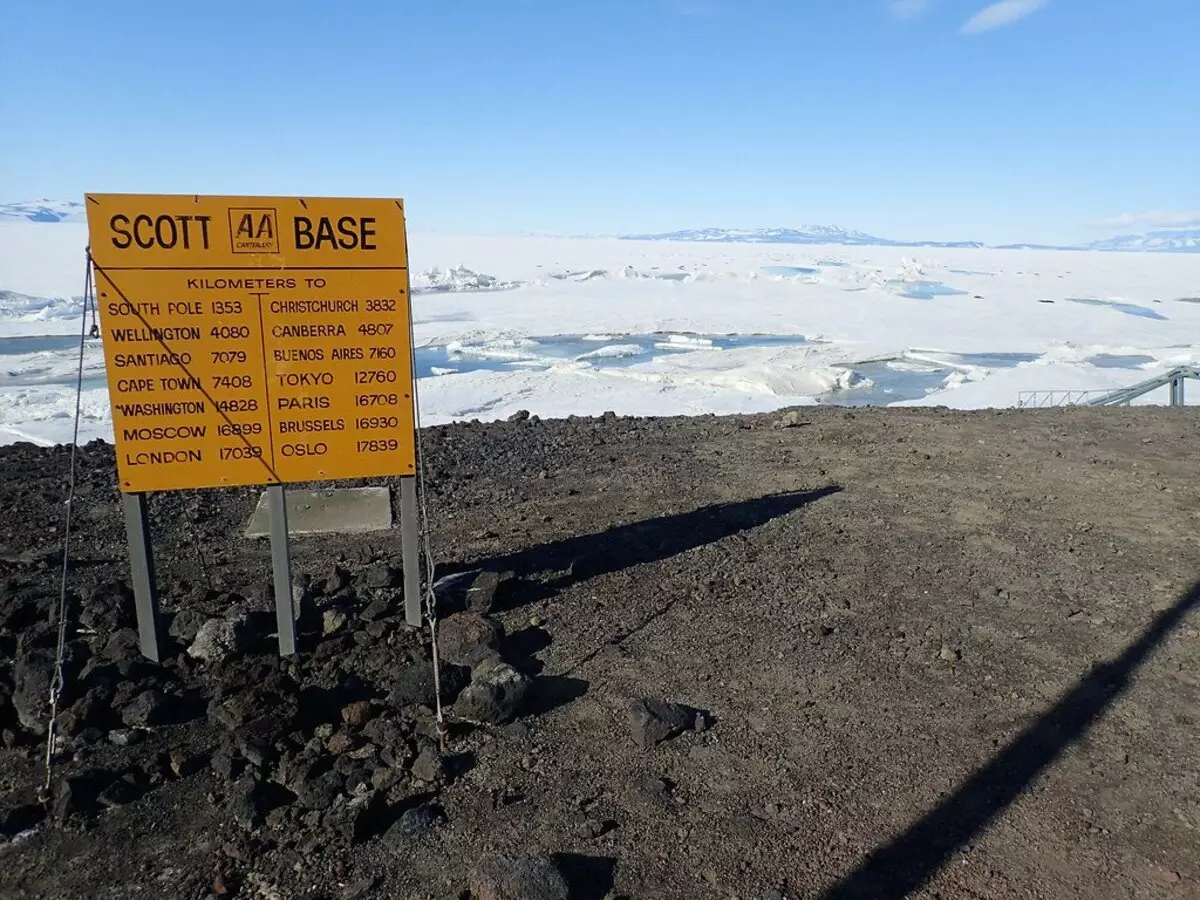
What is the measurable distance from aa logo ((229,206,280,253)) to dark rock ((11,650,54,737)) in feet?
6.56

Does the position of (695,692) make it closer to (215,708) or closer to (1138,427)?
(215,708)

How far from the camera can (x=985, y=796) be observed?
3027 millimetres

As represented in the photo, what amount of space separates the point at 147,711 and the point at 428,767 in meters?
1.26

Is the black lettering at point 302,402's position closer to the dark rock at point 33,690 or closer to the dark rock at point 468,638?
the dark rock at point 468,638

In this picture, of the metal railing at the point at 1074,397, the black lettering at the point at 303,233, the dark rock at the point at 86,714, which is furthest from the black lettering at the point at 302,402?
the metal railing at the point at 1074,397

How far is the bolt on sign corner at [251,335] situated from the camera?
3.69 metres

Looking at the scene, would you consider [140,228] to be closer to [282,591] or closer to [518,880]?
[282,591]

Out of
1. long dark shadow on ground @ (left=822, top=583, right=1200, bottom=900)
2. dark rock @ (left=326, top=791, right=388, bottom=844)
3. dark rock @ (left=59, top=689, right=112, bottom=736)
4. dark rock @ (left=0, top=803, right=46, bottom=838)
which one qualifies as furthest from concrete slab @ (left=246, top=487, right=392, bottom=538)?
Result: long dark shadow on ground @ (left=822, top=583, right=1200, bottom=900)

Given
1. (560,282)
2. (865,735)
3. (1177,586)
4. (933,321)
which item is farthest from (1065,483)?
(560,282)

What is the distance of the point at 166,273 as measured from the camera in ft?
12.2

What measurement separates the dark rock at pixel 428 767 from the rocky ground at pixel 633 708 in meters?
0.01

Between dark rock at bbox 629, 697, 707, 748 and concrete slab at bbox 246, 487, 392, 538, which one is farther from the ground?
concrete slab at bbox 246, 487, 392, 538

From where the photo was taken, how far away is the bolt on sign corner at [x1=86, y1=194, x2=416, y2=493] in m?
3.69

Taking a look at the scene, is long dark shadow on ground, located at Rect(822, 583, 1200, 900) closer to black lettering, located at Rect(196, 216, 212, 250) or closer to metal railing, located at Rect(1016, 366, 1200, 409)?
black lettering, located at Rect(196, 216, 212, 250)
